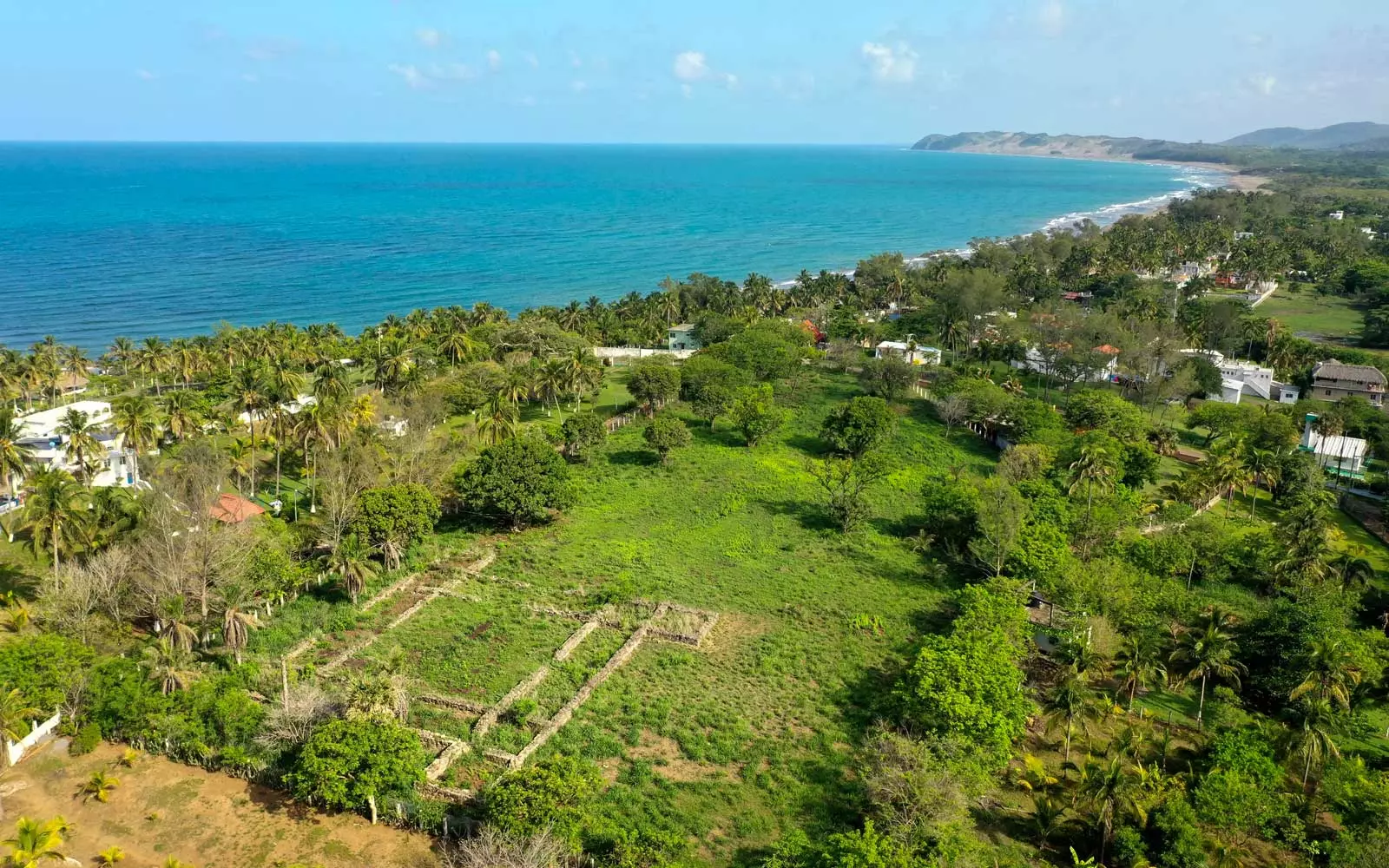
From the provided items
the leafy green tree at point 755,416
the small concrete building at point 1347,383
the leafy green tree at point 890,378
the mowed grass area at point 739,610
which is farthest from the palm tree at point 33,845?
the small concrete building at point 1347,383

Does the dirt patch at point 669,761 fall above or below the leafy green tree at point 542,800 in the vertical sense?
below

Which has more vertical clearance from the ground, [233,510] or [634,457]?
[233,510]

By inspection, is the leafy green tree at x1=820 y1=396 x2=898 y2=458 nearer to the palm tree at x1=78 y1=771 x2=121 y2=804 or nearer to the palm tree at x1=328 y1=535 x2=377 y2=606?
the palm tree at x1=328 y1=535 x2=377 y2=606

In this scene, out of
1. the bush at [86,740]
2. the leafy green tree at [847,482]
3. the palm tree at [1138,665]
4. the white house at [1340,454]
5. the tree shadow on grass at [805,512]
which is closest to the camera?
the bush at [86,740]

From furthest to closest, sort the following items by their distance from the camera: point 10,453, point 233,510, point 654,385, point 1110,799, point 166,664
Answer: point 654,385 < point 233,510 < point 10,453 < point 166,664 < point 1110,799

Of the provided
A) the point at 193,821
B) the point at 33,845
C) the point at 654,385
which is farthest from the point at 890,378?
the point at 33,845

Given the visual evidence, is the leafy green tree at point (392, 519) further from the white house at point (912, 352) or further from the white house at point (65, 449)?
the white house at point (912, 352)

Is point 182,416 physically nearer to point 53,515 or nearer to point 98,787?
point 53,515
